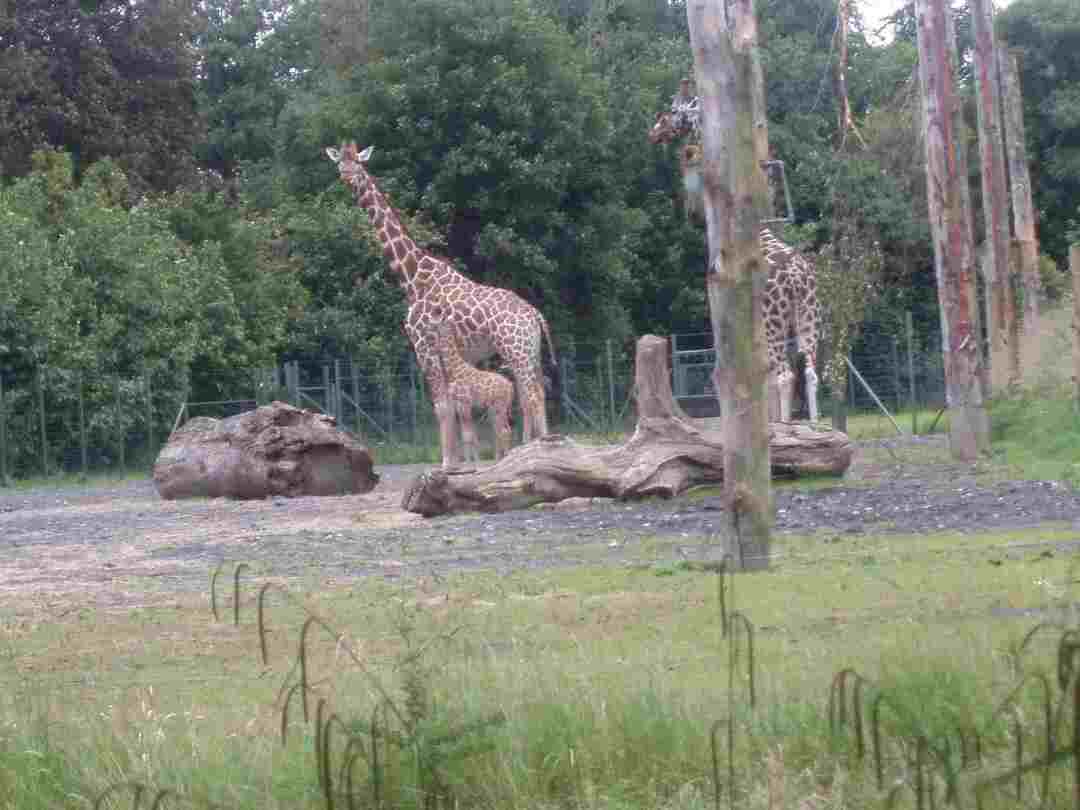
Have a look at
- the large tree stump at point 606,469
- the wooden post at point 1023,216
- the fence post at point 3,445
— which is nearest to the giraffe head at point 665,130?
the large tree stump at point 606,469

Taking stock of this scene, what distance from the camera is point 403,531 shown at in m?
14.1

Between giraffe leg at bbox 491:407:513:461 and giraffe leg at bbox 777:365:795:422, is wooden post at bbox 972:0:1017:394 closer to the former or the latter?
giraffe leg at bbox 777:365:795:422

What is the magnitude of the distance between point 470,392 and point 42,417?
9.72 meters

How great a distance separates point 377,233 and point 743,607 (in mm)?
13268

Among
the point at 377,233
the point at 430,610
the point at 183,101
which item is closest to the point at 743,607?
the point at 430,610

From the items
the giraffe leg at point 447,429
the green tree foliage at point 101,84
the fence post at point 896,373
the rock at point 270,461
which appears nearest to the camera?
the rock at point 270,461

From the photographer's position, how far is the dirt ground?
38.0 feet

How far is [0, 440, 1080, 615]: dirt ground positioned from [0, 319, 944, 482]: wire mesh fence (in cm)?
928

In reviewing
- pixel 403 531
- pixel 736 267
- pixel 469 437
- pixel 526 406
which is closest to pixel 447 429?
pixel 469 437

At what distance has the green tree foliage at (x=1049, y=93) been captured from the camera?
4225 cm

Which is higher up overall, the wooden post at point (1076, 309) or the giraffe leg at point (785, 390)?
the wooden post at point (1076, 309)

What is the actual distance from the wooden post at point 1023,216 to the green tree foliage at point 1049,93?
27.9 feet

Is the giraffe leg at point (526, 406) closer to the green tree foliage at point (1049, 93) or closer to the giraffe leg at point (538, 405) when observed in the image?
the giraffe leg at point (538, 405)

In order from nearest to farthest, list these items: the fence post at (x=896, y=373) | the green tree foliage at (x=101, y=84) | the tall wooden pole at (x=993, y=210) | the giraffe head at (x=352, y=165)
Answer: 1. the giraffe head at (x=352, y=165)
2. the tall wooden pole at (x=993, y=210)
3. the fence post at (x=896, y=373)
4. the green tree foliage at (x=101, y=84)
